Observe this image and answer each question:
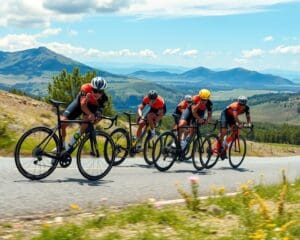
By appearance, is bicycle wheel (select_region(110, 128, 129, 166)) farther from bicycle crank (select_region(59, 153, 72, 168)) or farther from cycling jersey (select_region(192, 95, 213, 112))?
bicycle crank (select_region(59, 153, 72, 168))

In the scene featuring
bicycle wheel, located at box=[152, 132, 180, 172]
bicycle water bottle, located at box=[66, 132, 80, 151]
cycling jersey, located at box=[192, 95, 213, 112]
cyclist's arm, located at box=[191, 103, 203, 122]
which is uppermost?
cycling jersey, located at box=[192, 95, 213, 112]

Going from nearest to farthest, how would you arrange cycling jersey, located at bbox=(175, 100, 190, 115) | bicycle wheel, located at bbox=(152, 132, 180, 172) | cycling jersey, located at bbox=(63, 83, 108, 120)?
cycling jersey, located at bbox=(63, 83, 108, 120) → bicycle wheel, located at bbox=(152, 132, 180, 172) → cycling jersey, located at bbox=(175, 100, 190, 115)

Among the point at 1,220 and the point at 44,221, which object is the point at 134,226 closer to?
the point at 44,221

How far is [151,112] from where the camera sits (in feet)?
48.6

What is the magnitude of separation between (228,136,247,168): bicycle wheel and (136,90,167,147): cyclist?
2.96 m

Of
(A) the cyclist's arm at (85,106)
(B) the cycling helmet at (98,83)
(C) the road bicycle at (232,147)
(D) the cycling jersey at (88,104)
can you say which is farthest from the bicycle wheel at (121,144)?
(B) the cycling helmet at (98,83)

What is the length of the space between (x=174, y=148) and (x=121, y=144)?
1.58 m

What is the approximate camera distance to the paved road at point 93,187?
7.51 metres

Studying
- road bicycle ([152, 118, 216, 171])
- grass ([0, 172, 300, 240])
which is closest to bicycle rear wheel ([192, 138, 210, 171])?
road bicycle ([152, 118, 216, 171])

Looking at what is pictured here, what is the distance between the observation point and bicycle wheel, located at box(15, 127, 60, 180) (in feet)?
31.1

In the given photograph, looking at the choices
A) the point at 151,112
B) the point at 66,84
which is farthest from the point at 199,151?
the point at 66,84

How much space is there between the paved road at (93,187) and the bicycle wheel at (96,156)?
0.23 m

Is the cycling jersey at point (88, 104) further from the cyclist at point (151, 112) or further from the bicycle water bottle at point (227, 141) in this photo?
the bicycle water bottle at point (227, 141)

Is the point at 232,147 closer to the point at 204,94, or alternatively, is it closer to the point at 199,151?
the point at 199,151
